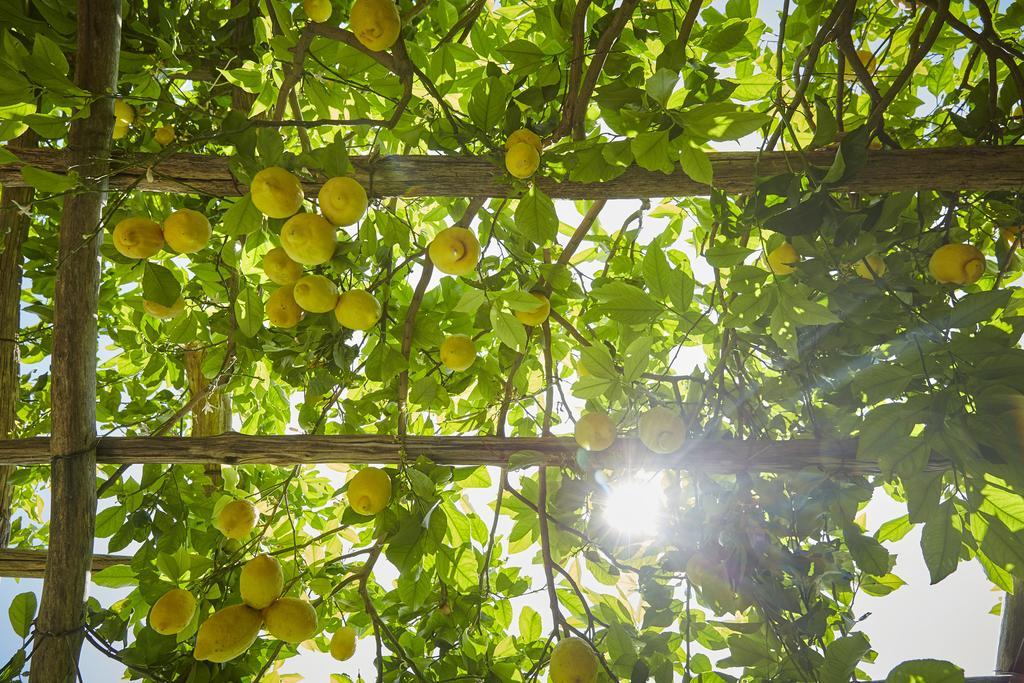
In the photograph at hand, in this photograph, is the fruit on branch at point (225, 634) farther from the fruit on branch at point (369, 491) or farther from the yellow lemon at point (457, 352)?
the yellow lemon at point (457, 352)

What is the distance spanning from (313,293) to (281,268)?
3.5 inches

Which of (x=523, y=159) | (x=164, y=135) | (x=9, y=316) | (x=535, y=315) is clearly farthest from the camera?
(x=9, y=316)

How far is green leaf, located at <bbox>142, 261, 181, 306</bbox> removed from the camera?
3.44ft

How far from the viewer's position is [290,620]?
981 millimetres

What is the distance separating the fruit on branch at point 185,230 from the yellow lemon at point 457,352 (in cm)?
43

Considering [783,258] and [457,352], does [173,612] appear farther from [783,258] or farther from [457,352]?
[783,258]

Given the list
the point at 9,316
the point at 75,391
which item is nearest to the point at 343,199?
the point at 75,391

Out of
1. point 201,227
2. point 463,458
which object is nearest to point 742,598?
point 463,458

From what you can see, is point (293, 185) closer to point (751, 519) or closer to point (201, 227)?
point (201, 227)

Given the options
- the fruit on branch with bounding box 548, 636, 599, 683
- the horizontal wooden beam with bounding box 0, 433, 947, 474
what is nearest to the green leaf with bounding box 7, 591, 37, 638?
the horizontal wooden beam with bounding box 0, 433, 947, 474

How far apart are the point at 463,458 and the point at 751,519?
0.43 meters

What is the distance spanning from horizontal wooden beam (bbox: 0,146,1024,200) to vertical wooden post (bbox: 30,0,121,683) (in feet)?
0.20

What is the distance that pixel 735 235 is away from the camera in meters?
0.96

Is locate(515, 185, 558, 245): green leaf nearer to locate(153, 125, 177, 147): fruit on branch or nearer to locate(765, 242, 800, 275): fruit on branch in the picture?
locate(765, 242, 800, 275): fruit on branch
